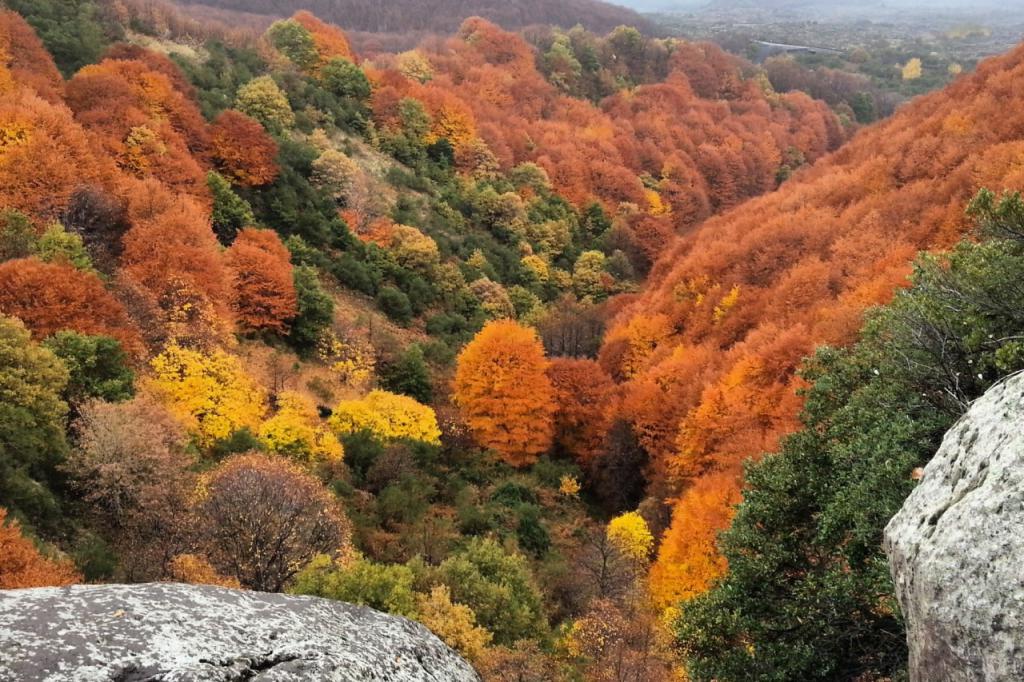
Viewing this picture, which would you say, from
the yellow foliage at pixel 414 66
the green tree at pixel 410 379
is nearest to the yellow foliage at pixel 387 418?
the green tree at pixel 410 379

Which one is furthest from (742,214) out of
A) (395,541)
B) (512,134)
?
(395,541)

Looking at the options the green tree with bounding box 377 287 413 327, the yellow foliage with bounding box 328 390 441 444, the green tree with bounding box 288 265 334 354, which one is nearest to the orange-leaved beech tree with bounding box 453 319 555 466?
the yellow foliage with bounding box 328 390 441 444

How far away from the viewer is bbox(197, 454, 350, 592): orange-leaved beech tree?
21.7 metres

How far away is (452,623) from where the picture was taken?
811 inches

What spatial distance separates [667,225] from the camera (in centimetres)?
9950

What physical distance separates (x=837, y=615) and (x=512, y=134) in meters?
103

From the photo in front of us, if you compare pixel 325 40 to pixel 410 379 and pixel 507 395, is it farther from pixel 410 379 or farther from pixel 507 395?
pixel 507 395

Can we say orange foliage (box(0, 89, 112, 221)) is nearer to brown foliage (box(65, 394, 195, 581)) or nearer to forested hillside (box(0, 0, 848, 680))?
forested hillside (box(0, 0, 848, 680))

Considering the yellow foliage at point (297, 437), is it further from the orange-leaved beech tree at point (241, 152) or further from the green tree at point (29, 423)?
the orange-leaved beech tree at point (241, 152)

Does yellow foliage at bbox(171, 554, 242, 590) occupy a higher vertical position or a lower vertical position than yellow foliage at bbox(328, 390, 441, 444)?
higher

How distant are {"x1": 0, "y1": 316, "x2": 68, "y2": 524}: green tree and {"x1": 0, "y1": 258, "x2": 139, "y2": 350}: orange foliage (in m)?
4.56

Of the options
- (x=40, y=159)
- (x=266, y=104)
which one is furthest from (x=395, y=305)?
(x=266, y=104)

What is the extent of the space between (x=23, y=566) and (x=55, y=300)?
17392 mm

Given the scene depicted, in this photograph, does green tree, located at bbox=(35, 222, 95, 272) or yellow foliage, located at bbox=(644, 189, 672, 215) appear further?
yellow foliage, located at bbox=(644, 189, 672, 215)
